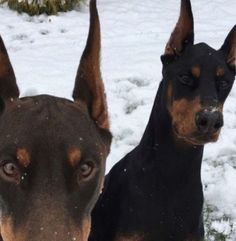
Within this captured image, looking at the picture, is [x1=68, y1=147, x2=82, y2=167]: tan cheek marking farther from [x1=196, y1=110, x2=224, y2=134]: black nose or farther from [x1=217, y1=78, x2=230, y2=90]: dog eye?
[x1=217, y1=78, x2=230, y2=90]: dog eye

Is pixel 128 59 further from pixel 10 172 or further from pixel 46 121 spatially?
pixel 10 172

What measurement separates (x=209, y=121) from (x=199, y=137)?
0.15 m

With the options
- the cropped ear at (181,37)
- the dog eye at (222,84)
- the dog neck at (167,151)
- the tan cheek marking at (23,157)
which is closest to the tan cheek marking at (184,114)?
the dog neck at (167,151)

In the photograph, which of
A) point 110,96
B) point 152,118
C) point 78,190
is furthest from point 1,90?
point 110,96

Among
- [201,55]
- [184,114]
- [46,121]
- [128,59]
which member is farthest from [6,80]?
[128,59]

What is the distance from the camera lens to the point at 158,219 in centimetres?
415

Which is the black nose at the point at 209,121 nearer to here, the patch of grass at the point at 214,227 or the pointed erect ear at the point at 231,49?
the pointed erect ear at the point at 231,49

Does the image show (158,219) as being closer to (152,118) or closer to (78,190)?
(152,118)

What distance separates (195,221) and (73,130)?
163 cm

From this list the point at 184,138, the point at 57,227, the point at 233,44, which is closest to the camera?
the point at 57,227

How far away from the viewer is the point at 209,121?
390cm

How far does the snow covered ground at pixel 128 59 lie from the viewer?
5.71 m

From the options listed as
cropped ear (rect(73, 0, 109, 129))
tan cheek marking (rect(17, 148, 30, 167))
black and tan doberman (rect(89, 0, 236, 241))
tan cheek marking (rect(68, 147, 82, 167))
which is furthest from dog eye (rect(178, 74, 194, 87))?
tan cheek marking (rect(17, 148, 30, 167))

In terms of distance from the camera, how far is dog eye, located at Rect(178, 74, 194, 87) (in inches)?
165
